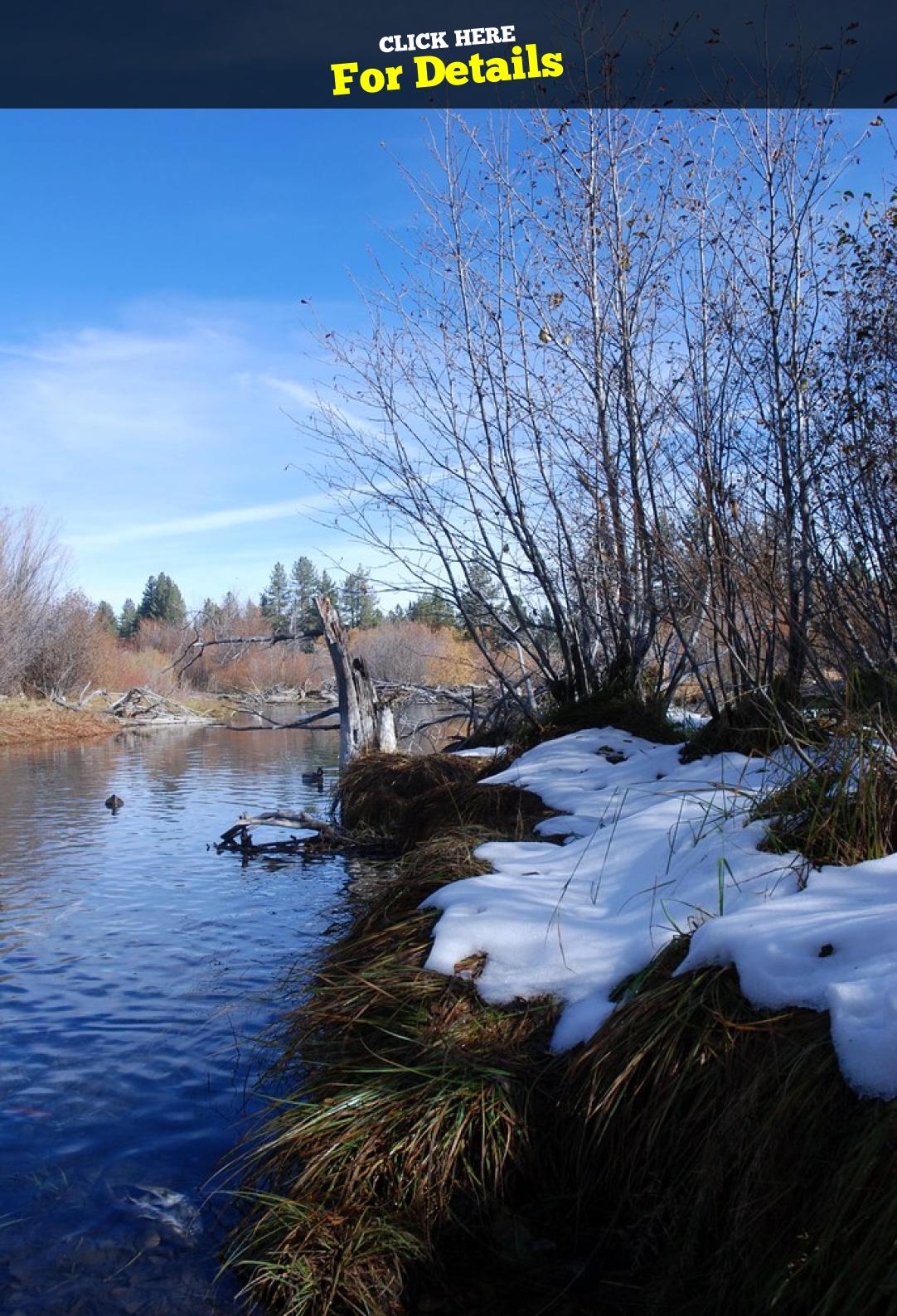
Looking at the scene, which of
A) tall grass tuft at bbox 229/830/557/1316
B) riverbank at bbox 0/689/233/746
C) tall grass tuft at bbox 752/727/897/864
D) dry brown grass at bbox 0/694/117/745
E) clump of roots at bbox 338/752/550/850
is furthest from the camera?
riverbank at bbox 0/689/233/746

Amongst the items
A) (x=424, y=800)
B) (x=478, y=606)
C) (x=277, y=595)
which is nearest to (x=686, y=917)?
(x=424, y=800)

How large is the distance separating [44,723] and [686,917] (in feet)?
95.3

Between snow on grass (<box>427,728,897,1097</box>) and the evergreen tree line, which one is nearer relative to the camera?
snow on grass (<box>427,728,897,1097</box>)

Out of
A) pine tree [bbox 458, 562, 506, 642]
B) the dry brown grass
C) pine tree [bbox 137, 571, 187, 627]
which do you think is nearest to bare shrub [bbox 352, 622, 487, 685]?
the dry brown grass

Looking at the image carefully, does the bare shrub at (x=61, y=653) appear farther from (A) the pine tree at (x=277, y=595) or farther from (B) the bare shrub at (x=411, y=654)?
(A) the pine tree at (x=277, y=595)

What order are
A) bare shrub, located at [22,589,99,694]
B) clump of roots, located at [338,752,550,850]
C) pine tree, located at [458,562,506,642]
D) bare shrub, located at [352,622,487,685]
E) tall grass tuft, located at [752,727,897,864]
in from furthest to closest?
bare shrub, located at [22,589,99,694]
bare shrub, located at [352,622,487,685]
pine tree, located at [458,562,506,642]
clump of roots, located at [338,752,550,850]
tall grass tuft, located at [752,727,897,864]

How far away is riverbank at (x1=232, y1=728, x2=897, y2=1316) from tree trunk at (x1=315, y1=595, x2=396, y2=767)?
310 inches

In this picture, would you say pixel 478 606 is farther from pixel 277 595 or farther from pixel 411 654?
pixel 277 595

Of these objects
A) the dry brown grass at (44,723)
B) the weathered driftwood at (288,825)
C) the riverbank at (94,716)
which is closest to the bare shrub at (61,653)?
the riverbank at (94,716)

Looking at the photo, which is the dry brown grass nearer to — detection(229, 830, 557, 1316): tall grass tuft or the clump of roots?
the clump of roots

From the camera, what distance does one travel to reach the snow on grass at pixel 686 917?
267cm

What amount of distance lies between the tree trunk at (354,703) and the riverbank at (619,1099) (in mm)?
7879

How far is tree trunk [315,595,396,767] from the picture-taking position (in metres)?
12.1

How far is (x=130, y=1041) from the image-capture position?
5121 mm
